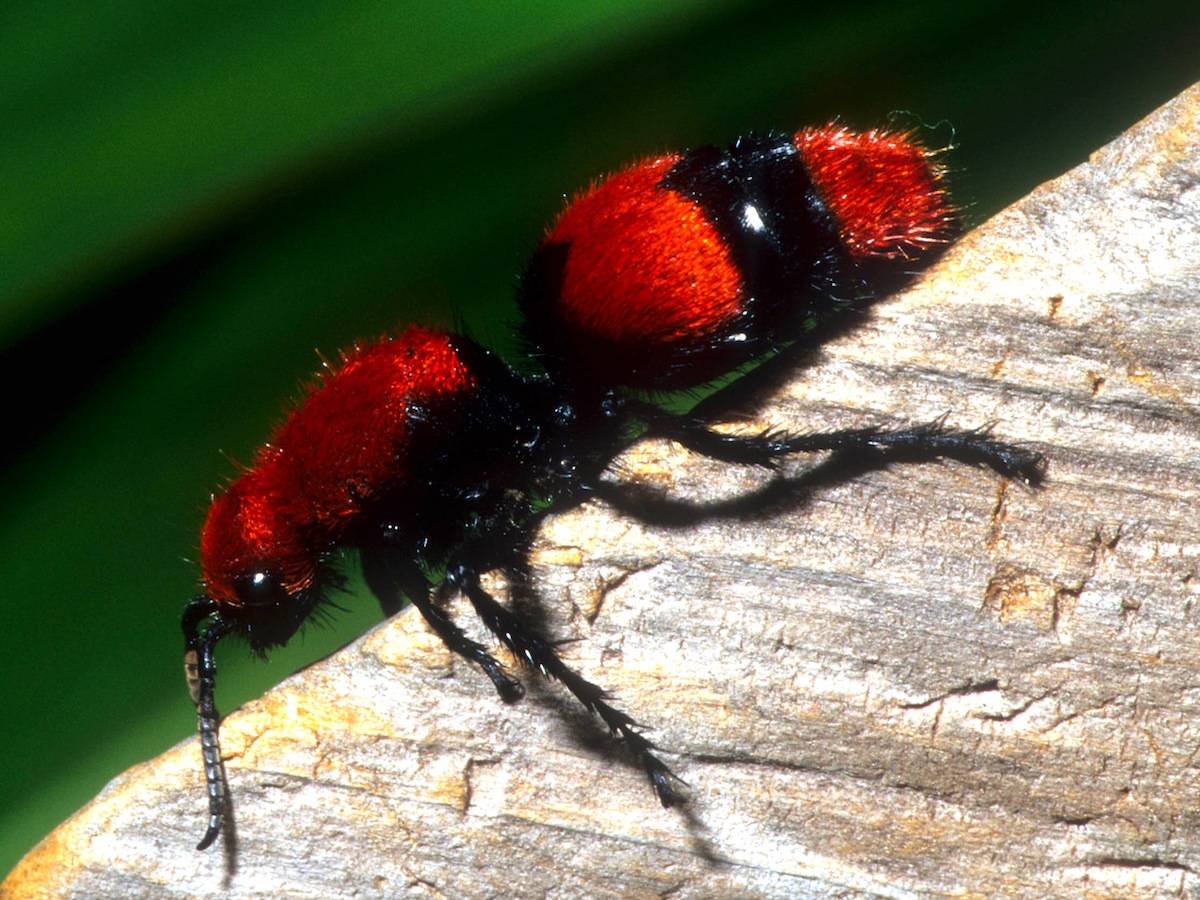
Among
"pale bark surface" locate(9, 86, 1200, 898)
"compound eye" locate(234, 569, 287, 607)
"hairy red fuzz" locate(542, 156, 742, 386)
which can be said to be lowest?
"pale bark surface" locate(9, 86, 1200, 898)

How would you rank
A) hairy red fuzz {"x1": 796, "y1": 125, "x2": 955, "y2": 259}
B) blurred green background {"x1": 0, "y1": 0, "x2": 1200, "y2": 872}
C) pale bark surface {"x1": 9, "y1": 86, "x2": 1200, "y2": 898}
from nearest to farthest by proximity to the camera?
1. pale bark surface {"x1": 9, "y1": 86, "x2": 1200, "y2": 898}
2. hairy red fuzz {"x1": 796, "y1": 125, "x2": 955, "y2": 259}
3. blurred green background {"x1": 0, "y1": 0, "x2": 1200, "y2": 872}

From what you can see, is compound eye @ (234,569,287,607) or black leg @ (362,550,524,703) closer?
black leg @ (362,550,524,703)

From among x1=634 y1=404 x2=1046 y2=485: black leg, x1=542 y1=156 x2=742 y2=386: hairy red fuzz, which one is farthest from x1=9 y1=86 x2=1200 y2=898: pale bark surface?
x1=542 y1=156 x2=742 y2=386: hairy red fuzz

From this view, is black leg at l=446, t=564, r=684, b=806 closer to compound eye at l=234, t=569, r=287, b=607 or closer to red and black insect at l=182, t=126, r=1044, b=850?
red and black insect at l=182, t=126, r=1044, b=850

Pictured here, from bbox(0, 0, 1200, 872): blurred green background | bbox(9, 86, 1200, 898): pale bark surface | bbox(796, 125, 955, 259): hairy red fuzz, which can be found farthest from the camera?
bbox(0, 0, 1200, 872): blurred green background

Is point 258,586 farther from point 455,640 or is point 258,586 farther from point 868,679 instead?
point 868,679

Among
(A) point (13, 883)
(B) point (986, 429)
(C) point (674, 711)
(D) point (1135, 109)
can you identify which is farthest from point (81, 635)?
(D) point (1135, 109)
